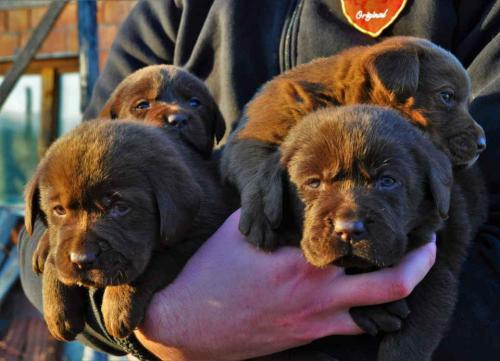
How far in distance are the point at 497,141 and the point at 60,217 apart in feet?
4.71

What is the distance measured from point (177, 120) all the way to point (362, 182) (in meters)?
0.99

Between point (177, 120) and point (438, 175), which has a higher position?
point (438, 175)

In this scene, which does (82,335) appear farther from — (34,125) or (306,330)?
(34,125)

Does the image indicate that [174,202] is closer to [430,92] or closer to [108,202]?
[108,202]

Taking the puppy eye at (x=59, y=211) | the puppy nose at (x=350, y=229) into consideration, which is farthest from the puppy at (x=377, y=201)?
the puppy eye at (x=59, y=211)

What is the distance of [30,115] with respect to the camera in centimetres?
745

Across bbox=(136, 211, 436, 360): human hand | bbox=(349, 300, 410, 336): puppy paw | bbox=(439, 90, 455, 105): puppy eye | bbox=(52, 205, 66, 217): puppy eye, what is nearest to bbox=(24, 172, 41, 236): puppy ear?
bbox=(52, 205, 66, 217): puppy eye

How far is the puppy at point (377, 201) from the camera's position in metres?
1.98

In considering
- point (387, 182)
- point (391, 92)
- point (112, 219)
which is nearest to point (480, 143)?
point (391, 92)

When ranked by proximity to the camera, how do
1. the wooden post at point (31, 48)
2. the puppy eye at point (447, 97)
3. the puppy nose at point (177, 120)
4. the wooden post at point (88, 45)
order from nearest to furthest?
1. the puppy eye at point (447, 97)
2. the puppy nose at point (177, 120)
3. the wooden post at point (88, 45)
4. the wooden post at point (31, 48)

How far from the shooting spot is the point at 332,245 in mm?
1971

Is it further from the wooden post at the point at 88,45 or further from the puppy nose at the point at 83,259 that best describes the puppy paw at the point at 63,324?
the wooden post at the point at 88,45

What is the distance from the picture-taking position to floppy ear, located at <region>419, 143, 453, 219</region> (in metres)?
2.09

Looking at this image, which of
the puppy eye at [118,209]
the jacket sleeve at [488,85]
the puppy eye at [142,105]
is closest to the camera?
the puppy eye at [118,209]
